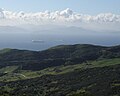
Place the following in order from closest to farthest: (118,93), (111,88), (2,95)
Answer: (2,95)
(118,93)
(111,88)

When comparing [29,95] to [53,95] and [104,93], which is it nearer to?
[53,95]

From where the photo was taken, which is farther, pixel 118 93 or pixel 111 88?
pixel 111 88

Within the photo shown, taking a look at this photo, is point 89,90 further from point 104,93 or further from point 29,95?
point 29,95

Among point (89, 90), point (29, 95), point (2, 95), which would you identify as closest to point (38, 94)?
point (29, 95)

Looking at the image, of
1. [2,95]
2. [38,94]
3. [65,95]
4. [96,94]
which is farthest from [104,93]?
[2,95]

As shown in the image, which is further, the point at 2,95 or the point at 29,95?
the point at 29,95

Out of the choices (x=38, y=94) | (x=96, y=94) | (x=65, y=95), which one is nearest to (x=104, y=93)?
(x=96, y=94)

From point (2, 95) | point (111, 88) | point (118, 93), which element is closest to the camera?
point (2, 95)

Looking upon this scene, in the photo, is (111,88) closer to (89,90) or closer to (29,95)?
(89,90)
